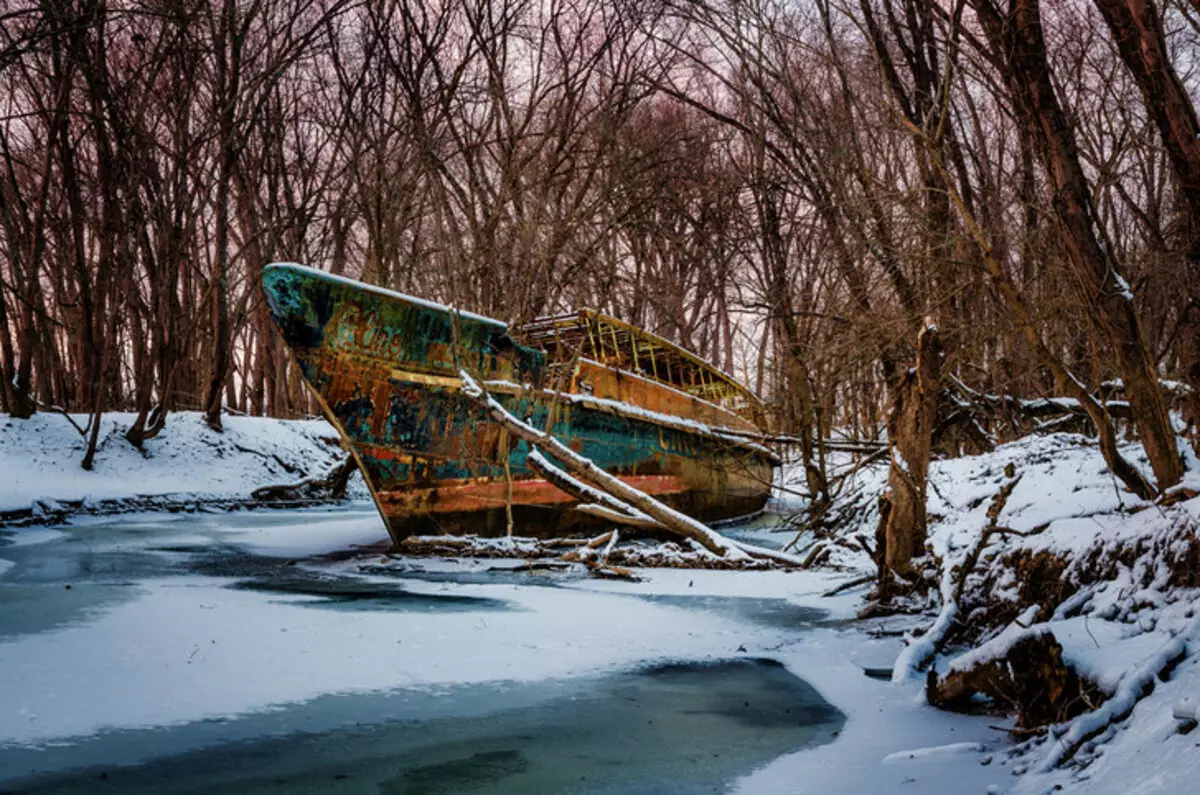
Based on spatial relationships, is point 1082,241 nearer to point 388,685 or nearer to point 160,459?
point 388,685

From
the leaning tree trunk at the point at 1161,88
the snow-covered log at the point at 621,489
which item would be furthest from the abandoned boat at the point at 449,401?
the leaning tree trunk at the point at 1161,88

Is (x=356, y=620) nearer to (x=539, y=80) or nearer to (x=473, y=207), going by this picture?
(x=473, y=207)

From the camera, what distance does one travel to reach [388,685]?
3650mm

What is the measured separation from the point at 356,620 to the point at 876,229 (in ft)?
17.8

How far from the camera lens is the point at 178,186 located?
12.0 meters

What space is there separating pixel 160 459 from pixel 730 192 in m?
9.88

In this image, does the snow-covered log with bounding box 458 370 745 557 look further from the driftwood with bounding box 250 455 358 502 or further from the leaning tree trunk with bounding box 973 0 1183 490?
the driftwood with bounding box 250 455 358 502

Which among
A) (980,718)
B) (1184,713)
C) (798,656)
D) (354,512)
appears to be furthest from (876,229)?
(354,512)

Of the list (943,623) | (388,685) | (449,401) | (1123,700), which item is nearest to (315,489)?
(449,401)

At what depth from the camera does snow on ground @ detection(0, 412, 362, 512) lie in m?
11.1

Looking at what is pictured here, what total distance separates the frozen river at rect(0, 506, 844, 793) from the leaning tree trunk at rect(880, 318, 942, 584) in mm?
644

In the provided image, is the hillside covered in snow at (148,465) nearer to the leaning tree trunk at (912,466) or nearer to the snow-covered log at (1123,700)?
the leaning tree trunk at (912,466)

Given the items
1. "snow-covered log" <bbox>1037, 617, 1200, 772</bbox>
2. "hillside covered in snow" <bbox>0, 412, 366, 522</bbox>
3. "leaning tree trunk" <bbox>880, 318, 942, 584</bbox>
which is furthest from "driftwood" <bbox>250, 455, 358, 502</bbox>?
"snow-covered log" <bbox>1037, 617, 1200, 772</bbox>

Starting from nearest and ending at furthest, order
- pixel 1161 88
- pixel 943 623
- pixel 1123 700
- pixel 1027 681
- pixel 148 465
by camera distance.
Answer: pixel 1123 700 < pixel 1027 681 < pixel 1161 88 < pixel 943 623 < pixel 148 465
